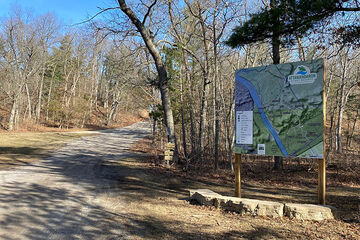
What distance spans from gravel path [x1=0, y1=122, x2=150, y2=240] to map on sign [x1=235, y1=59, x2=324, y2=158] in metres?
3.07

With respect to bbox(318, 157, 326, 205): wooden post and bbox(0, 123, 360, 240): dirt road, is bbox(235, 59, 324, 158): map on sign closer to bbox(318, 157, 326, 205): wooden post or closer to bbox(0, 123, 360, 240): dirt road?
bbox(318, 157, 326, 205): wooden post

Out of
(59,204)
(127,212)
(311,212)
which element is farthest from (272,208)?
(59,204)

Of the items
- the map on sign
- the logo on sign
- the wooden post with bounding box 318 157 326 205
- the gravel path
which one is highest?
the logo on sign

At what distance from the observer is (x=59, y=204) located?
5457mm

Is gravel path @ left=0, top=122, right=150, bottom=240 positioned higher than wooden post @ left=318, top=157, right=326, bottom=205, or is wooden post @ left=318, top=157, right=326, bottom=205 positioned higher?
wooden post @ left=318, top=157, right=326, bottom=205

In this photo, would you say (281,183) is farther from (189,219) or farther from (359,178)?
(189,219)

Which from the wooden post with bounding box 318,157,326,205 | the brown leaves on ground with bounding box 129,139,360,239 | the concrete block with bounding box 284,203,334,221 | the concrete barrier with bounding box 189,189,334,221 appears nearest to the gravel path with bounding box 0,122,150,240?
the brown leaves on ground with bounding box 129,139,360,239

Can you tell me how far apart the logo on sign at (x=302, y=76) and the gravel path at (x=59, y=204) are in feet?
13.5

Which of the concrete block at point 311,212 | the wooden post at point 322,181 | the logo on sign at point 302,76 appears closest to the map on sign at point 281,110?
the logo on sign at point 302,76

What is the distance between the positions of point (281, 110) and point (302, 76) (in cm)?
75

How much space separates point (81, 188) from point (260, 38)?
6.41m

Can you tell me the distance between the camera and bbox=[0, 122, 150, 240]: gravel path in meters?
4.07

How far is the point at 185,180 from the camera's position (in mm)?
8516

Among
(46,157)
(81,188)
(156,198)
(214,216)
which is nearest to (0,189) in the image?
(81,188)
